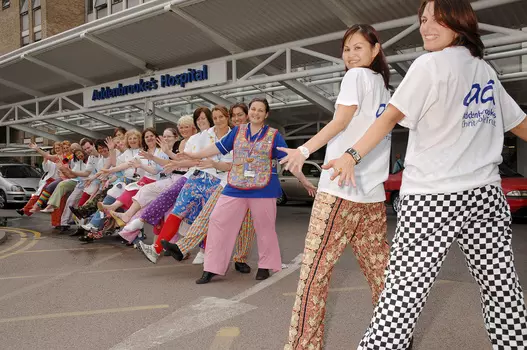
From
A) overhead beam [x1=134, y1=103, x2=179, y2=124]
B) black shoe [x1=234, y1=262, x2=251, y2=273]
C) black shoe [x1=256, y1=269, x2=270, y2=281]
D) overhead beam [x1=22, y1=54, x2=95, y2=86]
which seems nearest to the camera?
black shoe [x1=256, y1=269, x2=270, y2=281]

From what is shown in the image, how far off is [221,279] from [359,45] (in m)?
3.14

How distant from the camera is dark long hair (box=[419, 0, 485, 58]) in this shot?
2035 millimetres

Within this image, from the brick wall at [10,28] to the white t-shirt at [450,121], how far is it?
112 ft

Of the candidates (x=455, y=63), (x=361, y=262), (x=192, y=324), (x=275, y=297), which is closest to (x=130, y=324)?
(x=192, y=324)

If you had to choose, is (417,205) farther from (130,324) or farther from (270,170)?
(270,170)

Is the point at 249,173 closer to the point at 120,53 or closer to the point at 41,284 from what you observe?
the point at 41,284

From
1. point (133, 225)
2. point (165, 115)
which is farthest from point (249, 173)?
point (165, 115)

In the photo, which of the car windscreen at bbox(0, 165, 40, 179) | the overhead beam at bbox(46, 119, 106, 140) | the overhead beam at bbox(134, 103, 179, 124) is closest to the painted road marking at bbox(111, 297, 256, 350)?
the car windscreen at bbox(0, 165, 40, 179)

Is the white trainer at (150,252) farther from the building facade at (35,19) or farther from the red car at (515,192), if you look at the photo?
the building facade at (35,19)

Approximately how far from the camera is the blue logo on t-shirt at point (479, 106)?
2.04m

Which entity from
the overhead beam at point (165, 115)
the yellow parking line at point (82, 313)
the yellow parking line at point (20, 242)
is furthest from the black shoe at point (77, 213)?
the overhead beam at point (165, 115)

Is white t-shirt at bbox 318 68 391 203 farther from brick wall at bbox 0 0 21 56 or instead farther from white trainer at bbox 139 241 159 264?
brick wall at bbox 0 0 21 56

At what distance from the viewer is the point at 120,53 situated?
14.2m

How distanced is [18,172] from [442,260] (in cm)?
1649
